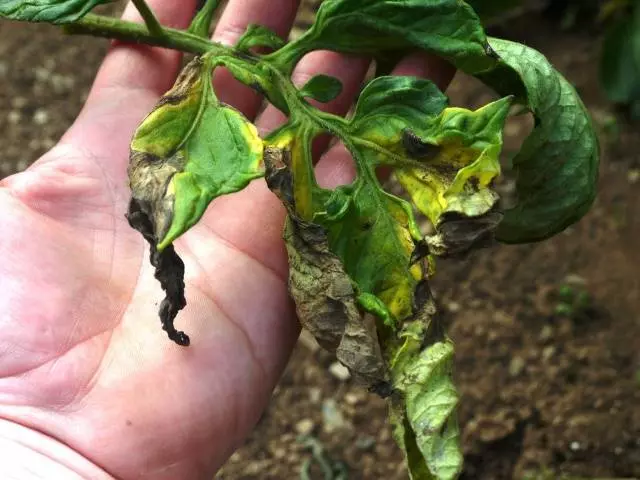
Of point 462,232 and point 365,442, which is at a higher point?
point 462,232

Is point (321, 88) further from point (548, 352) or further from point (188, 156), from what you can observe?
point (548, 352)

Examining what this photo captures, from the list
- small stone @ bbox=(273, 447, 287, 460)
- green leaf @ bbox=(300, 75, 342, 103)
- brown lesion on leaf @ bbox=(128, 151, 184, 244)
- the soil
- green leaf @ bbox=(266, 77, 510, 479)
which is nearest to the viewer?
brown lesion on leaf @ bbox=(128, 151, 184, 244)

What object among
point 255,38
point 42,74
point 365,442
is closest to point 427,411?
point 255,38

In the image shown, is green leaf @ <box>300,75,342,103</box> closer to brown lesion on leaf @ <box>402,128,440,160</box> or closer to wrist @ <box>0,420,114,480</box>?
brown lesion on leaf @ <box>402,128,440,160</box>

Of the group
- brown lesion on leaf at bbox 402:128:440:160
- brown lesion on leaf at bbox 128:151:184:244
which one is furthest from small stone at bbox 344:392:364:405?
brown lesion on leaf at bbox 128:151:184:244

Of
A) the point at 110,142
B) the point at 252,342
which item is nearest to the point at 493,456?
the point at 252,342

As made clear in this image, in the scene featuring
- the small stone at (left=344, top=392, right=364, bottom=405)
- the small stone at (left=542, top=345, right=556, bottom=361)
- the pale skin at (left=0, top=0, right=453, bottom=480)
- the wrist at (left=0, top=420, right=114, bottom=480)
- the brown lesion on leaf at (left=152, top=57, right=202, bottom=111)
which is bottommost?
the small stone at (left=344, top=392, right=364, bottom=405)

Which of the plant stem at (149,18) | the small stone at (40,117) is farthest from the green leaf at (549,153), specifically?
the small stone at (40,117)
